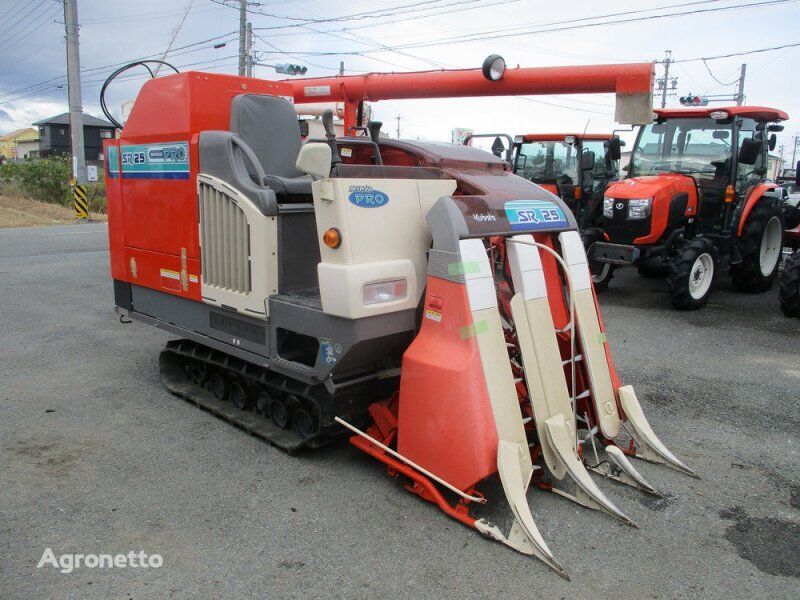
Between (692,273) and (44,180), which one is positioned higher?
(44,180)

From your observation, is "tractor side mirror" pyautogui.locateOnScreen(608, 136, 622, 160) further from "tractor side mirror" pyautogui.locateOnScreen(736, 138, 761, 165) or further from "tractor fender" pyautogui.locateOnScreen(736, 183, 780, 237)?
"tractor fender" pyautogui.locateOnScreen(736, 183, 780, 237)

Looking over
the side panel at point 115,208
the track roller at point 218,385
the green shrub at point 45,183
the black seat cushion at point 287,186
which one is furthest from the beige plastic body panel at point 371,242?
the green shrub at point 45,183

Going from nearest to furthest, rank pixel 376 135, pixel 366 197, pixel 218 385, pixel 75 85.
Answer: pixel 366 197 → pixel 376 135 → pixel 218 385 → pixel 75 85

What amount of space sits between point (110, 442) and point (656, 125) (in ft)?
27.2

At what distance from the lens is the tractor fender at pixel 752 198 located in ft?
29.8

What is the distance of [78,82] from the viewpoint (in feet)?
65.5

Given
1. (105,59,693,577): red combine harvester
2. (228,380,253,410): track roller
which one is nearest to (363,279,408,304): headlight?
(105,59,693,577): red combine harvester

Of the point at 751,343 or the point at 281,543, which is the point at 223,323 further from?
the point at 751,343

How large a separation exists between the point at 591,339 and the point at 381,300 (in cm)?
137

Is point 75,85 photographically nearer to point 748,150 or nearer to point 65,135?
Result: point 748,150

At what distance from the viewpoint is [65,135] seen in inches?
2557

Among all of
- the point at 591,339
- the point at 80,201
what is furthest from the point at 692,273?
the point at 80,201

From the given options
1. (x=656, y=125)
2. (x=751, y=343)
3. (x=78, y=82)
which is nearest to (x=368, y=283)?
(x=751, y=343)

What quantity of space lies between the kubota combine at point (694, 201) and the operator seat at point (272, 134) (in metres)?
5.29
